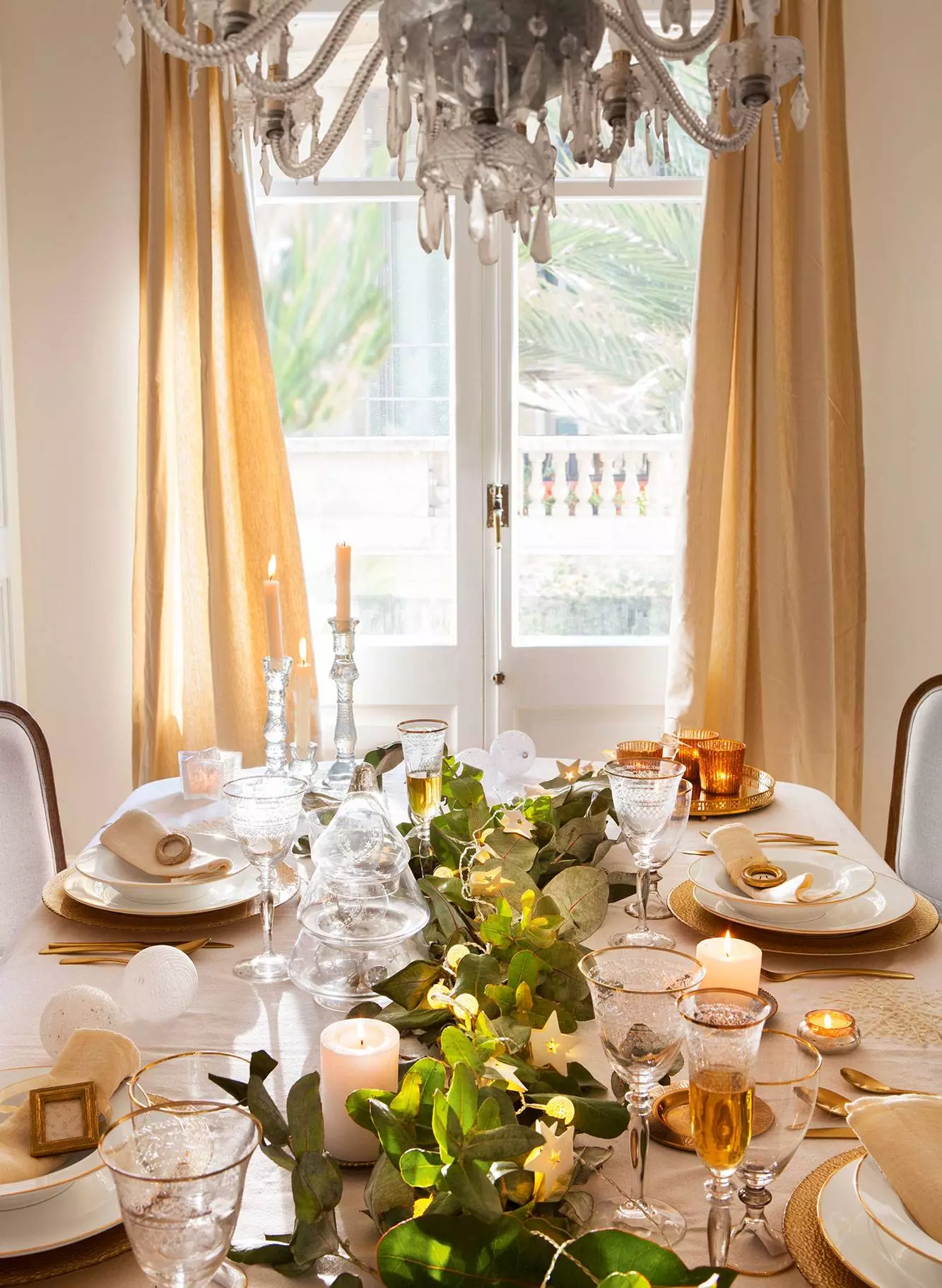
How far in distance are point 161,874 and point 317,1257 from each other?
0.73 m

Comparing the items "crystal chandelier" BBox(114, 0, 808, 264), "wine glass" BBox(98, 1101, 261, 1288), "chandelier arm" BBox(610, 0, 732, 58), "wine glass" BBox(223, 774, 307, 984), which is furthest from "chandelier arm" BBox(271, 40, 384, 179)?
"wine glass" BBox(98, 1101, 261, 1288)

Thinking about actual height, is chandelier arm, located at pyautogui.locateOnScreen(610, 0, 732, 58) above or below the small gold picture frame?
above

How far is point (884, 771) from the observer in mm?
3049

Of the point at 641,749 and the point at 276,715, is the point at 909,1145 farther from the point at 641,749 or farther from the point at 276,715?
the point at 276,715

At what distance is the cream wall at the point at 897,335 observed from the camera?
284cm

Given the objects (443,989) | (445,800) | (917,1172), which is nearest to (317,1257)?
(443,989)

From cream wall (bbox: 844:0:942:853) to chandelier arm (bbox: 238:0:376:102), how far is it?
6.45 feet

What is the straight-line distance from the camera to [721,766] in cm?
180

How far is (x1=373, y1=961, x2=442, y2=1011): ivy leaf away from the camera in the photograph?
99 cm

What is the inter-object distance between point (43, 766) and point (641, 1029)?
1.46 meters

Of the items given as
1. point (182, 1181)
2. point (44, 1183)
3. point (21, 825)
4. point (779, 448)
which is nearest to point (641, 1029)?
point (182, 1181)

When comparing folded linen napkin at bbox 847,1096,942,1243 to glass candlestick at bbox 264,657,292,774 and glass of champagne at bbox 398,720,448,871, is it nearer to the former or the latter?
glass of champagne at bbox 398,720,448,871

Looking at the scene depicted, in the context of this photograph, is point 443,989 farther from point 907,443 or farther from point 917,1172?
point 907,443

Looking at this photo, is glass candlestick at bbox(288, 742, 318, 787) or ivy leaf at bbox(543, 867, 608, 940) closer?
ivy leaf at bbox(543, 867, 608, 940)
